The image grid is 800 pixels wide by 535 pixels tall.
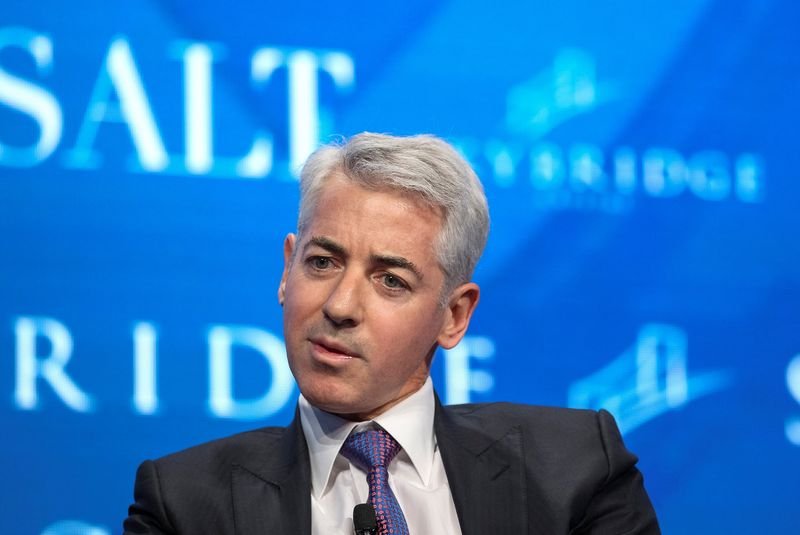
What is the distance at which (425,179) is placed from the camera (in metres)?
2.11

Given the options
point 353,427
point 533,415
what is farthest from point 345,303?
point 533,415

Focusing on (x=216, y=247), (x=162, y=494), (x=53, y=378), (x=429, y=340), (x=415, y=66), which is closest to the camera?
(x=162, y=494)

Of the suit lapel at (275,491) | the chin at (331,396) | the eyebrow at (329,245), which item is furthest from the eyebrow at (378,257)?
the suit lapel at (275,491)

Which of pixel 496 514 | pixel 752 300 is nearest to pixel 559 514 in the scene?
pixel 496 514

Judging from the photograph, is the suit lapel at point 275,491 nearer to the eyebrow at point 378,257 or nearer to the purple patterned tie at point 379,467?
the purple patterned tie at point 379,467

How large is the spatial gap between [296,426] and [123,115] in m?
1.11

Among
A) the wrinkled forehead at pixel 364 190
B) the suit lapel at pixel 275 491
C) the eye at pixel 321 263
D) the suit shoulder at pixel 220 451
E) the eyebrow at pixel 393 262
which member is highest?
the wrinkled forehead at pixel 364 190

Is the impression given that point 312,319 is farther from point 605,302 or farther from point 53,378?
point 605,302

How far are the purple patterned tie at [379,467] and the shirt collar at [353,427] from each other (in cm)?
2

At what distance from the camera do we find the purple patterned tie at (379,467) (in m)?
1.96

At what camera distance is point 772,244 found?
330cm

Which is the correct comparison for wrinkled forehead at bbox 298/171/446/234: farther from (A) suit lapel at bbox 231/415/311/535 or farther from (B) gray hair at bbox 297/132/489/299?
(A) suit lapel at bbox 231/415/311/535

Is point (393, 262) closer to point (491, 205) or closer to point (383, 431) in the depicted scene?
point (383, 431)

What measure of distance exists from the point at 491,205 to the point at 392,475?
1.15m
